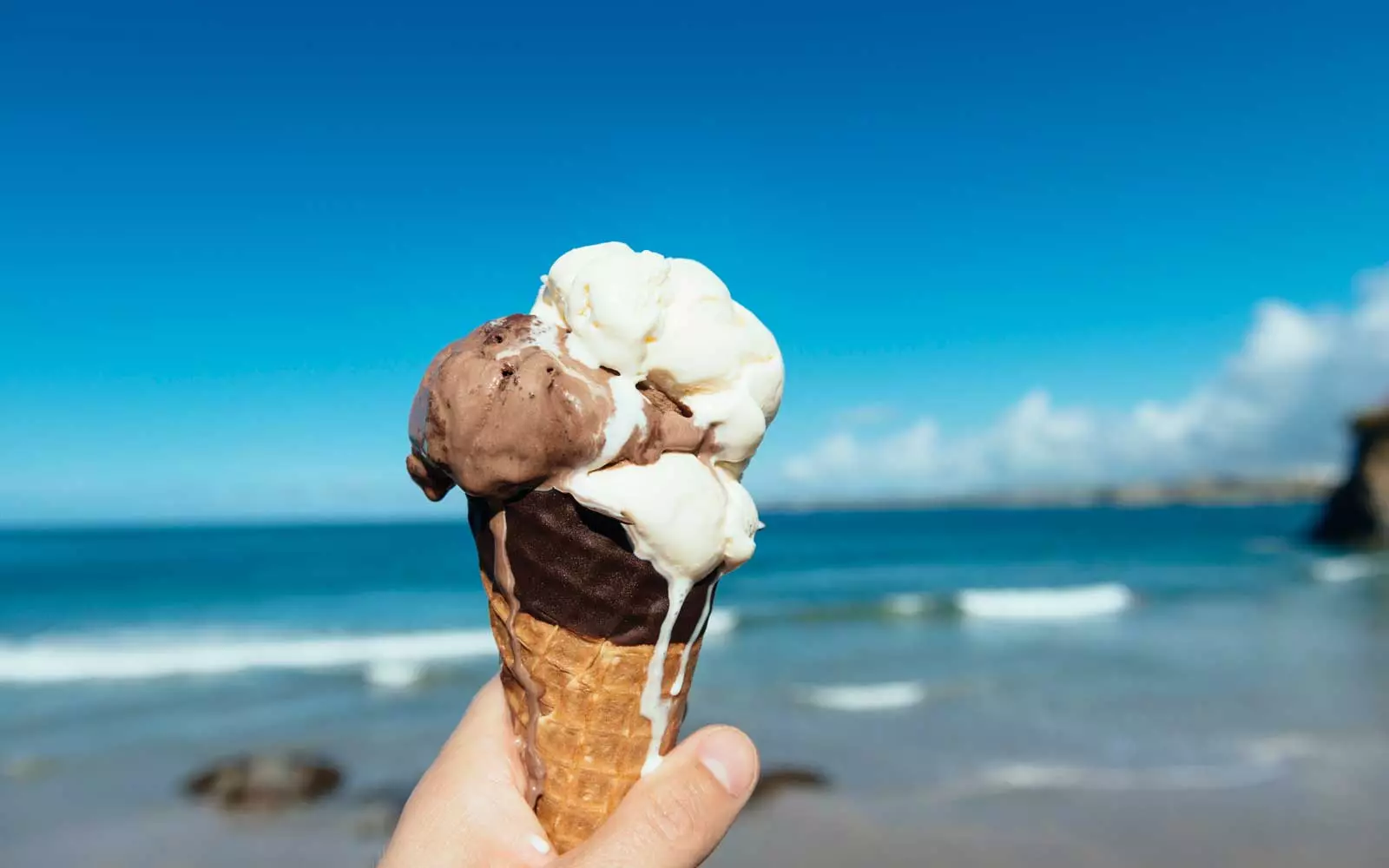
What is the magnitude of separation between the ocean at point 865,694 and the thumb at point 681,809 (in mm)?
3884

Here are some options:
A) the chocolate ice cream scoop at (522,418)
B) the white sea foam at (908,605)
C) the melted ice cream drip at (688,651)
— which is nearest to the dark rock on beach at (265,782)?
the melted ice cream drip at (688,651)

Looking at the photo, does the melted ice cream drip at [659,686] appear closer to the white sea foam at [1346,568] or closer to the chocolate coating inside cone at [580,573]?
the chocolate coating inside cone at [580,573]

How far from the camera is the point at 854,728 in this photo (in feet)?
26.9

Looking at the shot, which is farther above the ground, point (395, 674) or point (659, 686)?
point (659, 686)

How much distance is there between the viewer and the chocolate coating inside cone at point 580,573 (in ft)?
7.00

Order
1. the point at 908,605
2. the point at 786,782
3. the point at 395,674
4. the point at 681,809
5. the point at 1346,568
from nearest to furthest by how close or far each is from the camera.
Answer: the point at 681,809 → the point at 786,782 → the point at 395,674 → the point at 908,605 → the point at 1346,568

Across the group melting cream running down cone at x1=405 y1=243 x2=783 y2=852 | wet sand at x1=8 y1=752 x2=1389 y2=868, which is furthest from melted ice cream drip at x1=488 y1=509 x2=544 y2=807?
wet sand at x1=8 y1=752 x2=1389 y2=868

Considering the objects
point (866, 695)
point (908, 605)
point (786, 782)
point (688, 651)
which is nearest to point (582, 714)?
point (688, 651)

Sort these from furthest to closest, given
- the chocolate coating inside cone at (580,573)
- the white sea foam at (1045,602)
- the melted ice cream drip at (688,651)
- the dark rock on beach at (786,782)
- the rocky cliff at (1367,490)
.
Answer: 1. the rocky cliff at (1367,490)
2. the white sea foam at (1045,602)
3. the dark rock on beach at (786,782)
4. the melted ice cream drip at (688,651)
5. the chocolate coating inside cone at (580,573)

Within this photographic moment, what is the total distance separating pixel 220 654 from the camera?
534 inches

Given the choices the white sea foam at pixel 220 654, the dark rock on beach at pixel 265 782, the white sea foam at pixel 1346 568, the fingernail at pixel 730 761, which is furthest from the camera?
the white sea foam at pixel 1346 568

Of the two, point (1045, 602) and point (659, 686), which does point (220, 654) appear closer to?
point (659, 686)

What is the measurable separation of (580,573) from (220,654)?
1396 cm

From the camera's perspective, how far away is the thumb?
2.06 metres
